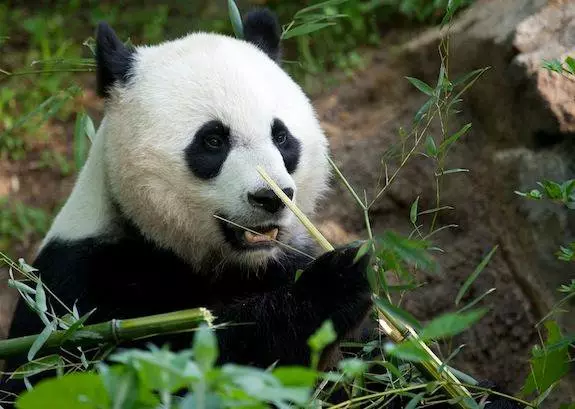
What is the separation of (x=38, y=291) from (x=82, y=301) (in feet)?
1.42

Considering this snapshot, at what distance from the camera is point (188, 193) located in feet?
11.7

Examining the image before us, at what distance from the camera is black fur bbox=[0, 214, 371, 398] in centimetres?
310

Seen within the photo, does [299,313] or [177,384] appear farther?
[299,313]

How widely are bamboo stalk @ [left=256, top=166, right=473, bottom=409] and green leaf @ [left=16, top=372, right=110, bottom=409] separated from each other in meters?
1.17

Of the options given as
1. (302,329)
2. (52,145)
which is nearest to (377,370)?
(302,329)

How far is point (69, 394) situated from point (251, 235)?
1854 mm

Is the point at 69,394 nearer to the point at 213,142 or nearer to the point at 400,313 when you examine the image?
the point at 400,313

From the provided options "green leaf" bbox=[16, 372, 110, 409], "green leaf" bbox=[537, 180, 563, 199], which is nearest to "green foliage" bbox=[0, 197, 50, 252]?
"green leaf" bbox=[537, 180, 563, 199]

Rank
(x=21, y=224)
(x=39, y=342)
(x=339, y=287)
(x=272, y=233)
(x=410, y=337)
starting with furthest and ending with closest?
(x=21, y=224) < (x=272, y=233) < (x=339, y=287) < (x=39, y=342) < (x=410, y=337)

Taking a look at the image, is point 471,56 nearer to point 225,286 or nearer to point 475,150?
point 475,150

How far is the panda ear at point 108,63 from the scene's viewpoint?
372cm

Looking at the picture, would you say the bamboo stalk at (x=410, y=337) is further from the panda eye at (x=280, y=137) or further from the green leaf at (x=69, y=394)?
the green leaf at (x=69, y=394)

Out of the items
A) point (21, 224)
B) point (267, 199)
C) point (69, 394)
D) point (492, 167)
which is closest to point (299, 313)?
point (267, 199)

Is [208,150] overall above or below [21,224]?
above
